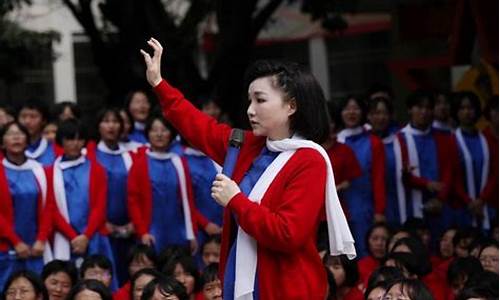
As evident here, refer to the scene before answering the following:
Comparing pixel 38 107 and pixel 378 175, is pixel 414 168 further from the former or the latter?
pixel 38 107

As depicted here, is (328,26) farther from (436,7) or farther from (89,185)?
(89,185)

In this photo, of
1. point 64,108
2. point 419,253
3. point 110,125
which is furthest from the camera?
point 64,108

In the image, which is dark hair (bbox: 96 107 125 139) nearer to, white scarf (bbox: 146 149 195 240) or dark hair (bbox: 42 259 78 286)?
white scarf (bbox: 146 149 195 240)

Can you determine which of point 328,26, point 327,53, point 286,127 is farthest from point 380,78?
point 286,127

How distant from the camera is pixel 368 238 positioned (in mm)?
9406

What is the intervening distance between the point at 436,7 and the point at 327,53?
6832 mm

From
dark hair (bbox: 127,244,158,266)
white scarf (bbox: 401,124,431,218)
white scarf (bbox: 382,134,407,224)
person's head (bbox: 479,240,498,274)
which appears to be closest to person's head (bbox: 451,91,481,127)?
white scarf (bbox: 401,124,431,218)

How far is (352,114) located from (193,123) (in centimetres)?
514

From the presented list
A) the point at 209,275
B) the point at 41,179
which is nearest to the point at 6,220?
the point at 41,179

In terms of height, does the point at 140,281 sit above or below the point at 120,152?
below

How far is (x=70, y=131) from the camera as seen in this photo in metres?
9.28

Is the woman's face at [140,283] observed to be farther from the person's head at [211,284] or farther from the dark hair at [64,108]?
the dark hair at [64,108]

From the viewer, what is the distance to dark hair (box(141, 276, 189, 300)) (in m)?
7.23

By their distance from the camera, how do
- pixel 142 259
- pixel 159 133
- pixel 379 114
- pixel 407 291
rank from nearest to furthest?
pixel 407 291 → pixel 142 259 → pixel 159 133 → pixel 379 114
